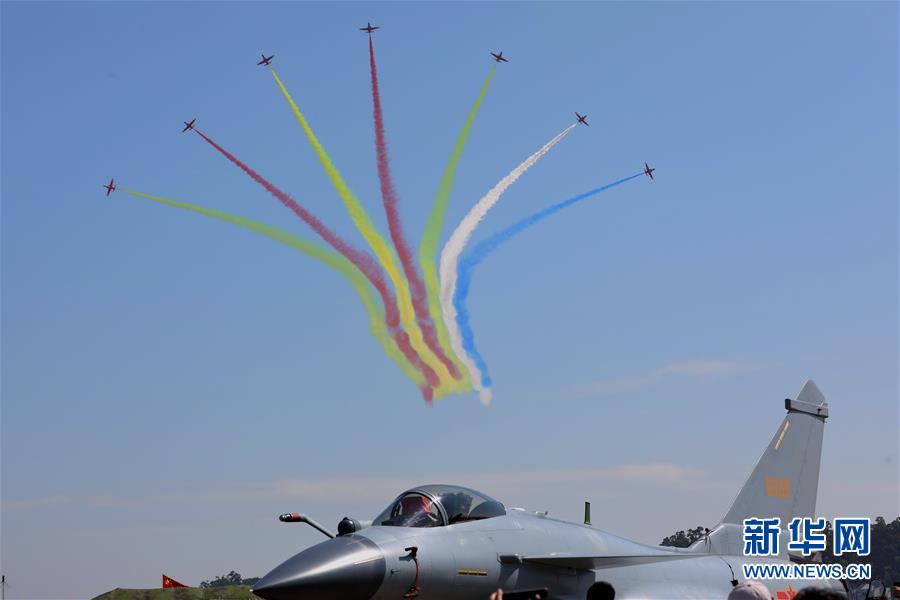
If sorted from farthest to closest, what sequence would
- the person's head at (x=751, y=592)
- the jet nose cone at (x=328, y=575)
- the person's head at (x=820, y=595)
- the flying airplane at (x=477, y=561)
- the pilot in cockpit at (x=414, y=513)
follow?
the pilot in cockpit at (x=414, y=513) < the flying airplane at (x=477, y=561) < the jet nose cone at (x=328, y=575) < the person's head at (x=751, y=592) < the person's head at (x=820, y=595)

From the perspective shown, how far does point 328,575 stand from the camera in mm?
15281

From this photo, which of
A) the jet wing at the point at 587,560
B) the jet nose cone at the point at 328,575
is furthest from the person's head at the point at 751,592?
the jet wing at the point at 587,560

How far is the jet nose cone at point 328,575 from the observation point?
1515 centimetres

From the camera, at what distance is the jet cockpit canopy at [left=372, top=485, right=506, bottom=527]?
682 inches

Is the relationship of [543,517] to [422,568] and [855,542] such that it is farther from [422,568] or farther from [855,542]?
[855,542]

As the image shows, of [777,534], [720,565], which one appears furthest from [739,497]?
[720,565]

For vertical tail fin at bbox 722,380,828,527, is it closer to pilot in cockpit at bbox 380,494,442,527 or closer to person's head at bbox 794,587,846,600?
pilot in cockpit at bbox 380,494,442,527

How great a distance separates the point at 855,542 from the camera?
20156 mm

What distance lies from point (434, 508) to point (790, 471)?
12851mm

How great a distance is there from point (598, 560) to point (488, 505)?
7.76 ft

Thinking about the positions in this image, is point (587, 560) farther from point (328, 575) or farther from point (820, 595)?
point (820, 595)

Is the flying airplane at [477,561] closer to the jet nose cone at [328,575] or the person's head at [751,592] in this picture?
the jet nose cone at [328,575]

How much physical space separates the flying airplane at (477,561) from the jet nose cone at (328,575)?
0.05 feet

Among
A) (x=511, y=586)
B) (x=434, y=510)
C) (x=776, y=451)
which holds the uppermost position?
(x=776, y=451)
